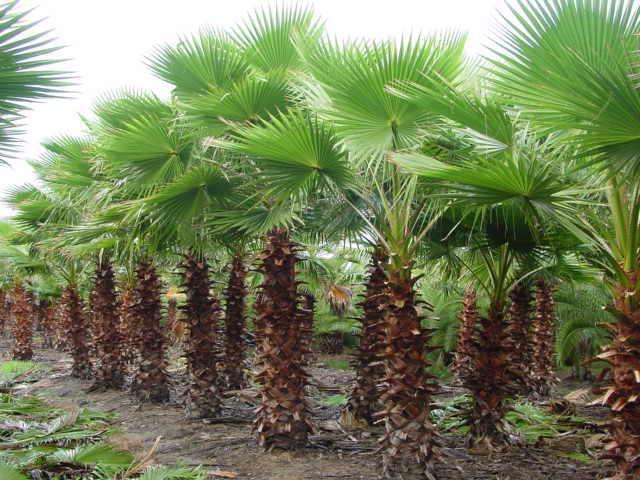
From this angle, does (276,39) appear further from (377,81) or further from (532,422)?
(532,422)

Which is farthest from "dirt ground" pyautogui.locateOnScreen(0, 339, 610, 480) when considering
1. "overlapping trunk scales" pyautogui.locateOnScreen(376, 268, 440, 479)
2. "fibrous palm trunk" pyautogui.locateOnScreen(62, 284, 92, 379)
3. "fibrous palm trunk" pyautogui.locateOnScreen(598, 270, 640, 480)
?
"fibrous palm trunk" pyautogui.locateOnScreen(62, 284, 92, 379)

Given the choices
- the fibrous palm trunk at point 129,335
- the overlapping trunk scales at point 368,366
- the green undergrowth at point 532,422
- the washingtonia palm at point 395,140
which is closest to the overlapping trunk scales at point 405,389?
the washingtonia palm at point 395,140

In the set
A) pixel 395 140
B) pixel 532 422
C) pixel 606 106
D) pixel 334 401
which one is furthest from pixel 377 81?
pixel 334 401

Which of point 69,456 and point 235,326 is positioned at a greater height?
point 235,326

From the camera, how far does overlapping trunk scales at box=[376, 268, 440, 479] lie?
536 centimetres

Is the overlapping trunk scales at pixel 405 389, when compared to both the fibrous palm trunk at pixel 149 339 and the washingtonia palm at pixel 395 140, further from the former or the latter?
the fibrous palm trunk at pixel 149 339

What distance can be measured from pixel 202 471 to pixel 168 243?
4.09 metres

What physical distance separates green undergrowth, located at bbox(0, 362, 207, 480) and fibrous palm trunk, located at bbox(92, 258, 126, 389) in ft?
9.94

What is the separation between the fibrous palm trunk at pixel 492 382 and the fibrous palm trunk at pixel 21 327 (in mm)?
15321

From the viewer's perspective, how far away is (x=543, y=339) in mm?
11555

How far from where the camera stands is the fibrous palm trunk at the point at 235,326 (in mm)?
10203

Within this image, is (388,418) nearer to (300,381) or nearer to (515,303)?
(300,381)

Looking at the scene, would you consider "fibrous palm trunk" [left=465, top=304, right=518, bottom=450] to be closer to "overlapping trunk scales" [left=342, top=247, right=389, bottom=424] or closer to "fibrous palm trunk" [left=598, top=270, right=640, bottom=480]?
"overlapping trunk scales" [left=342, top=247, right=389, bottom=424]

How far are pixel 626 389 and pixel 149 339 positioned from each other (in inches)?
309
